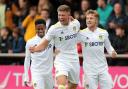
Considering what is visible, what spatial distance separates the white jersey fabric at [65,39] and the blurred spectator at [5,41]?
208 inches

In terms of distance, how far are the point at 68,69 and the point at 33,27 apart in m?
5.27

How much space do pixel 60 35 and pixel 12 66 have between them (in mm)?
4726

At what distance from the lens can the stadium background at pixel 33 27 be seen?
1617 cm

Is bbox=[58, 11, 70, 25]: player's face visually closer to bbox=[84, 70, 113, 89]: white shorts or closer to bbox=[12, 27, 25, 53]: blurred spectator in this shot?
bbox=[84, 70, 113, 89]: white shorts

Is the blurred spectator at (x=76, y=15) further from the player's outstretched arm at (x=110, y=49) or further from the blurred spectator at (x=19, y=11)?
the player's outstretched arm at (x=110, y=49)


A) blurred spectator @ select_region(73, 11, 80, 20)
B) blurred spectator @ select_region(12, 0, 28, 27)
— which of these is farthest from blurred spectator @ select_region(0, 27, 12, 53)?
blurred spectator @ select_region(73, 11, 80, 20)

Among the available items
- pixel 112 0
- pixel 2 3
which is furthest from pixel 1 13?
pixel 112 0

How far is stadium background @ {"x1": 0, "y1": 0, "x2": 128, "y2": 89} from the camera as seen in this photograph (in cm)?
1617

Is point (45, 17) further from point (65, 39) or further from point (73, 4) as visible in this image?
point (65, 39)

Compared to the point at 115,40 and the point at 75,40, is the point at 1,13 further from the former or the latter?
the point at 75,40

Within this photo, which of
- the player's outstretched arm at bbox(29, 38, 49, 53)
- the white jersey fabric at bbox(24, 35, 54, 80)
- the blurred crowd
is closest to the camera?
the player's outstretched arm at bbox(29, 38, 49, 53)

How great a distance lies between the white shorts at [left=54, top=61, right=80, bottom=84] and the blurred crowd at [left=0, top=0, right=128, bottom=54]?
331 centimetres

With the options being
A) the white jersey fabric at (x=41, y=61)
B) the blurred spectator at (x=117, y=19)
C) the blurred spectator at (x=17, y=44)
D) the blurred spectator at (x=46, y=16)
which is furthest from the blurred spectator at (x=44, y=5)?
the white jersey fabric at (x=41, y=61)

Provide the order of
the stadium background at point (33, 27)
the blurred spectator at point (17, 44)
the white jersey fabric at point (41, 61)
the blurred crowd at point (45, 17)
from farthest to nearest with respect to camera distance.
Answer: the blurred spectator at point (17, 44) → the blurred crowd at point (45, 17) → the stadium background at point (33, 27) → the white jersey fabric at point (41, 61)
